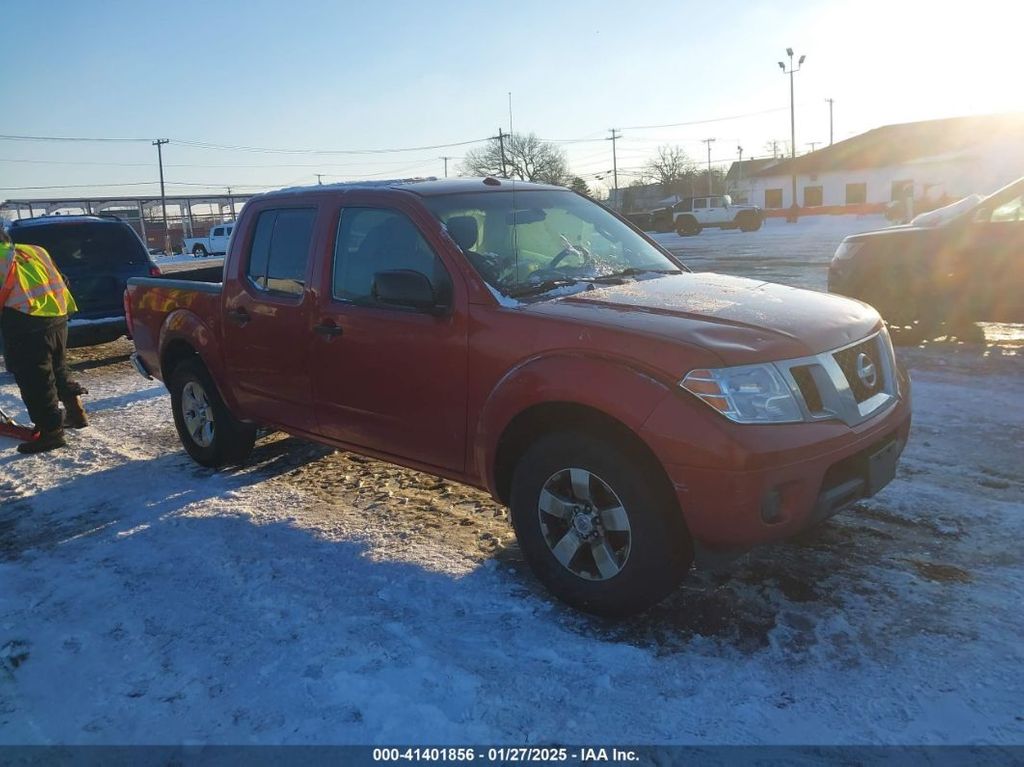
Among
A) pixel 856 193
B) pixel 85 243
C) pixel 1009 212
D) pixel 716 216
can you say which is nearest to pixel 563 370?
pixel 1009 212

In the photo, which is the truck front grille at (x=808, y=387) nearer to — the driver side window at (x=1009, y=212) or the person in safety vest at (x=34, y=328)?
the person in safety vest at (x=34, y=328)

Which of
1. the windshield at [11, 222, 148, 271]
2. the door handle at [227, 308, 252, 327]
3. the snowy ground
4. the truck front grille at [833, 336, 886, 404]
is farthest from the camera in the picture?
the windshield at [11, 222, 148, 271]

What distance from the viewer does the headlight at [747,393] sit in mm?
2916

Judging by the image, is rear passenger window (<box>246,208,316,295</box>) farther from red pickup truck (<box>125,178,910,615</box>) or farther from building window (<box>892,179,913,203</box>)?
building window (<box>892,179,913,203</box>)

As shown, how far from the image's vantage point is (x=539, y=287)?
3799 mm

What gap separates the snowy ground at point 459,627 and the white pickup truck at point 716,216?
1406 inches

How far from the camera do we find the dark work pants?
6.13 meters

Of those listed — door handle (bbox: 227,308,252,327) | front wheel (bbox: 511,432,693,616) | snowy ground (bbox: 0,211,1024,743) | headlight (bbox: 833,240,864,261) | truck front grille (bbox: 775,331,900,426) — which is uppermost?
headlight (bbox: 833,240,864,261)

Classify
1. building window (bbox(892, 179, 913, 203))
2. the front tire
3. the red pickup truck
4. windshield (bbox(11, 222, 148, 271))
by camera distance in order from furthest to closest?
building window (bbox(892, 179, 913, 203)) < windshield (bbox(11, 222, 148, 271)) < the front tire < the red pickup truck

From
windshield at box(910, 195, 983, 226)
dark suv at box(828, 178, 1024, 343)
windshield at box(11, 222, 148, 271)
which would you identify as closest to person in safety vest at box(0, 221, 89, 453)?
windshield at box(11, 222, 148, 271)

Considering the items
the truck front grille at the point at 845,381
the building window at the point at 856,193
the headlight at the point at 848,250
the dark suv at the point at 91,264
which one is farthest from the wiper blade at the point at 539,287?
the building window at the point at 856,193

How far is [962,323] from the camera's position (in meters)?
8.59

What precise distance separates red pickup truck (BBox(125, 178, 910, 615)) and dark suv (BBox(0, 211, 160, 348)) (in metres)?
6.42
